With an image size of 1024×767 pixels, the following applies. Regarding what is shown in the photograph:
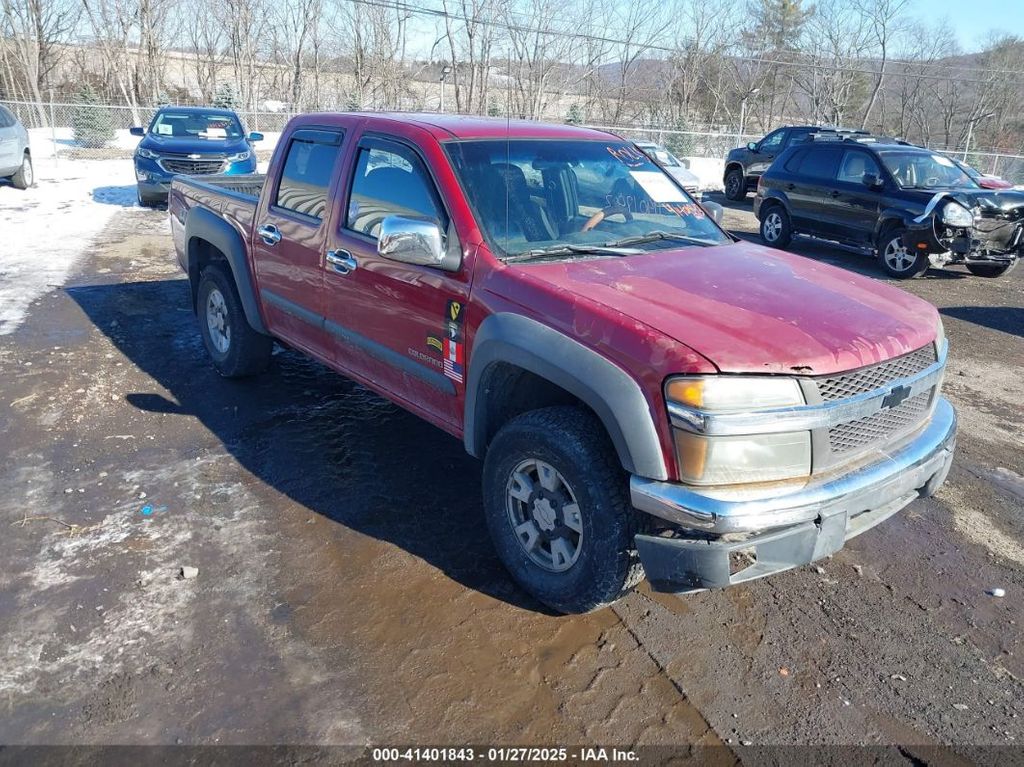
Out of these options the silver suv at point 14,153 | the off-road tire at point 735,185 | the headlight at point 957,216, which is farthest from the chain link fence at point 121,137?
the headlight at point 957,216

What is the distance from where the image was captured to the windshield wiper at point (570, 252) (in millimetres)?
3441

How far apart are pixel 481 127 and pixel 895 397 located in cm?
235

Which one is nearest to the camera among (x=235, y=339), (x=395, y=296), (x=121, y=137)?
(x=395, y=296)

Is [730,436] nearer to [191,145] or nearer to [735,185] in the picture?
[191,145]

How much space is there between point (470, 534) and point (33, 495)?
234cm

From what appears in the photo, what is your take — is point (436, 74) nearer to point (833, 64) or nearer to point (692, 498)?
point (833, 64)

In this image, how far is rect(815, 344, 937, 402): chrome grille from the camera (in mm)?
2770

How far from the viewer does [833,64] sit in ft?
140

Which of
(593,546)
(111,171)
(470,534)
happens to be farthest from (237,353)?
(111,171)

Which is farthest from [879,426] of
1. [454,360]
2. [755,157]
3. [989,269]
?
[755,157]

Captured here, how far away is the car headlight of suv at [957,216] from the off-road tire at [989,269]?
107cm

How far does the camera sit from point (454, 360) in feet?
11.7

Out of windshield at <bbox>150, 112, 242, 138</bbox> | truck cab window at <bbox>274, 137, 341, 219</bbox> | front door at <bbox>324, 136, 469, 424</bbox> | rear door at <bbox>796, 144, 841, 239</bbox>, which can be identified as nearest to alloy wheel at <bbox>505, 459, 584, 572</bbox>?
front door at <bbox>324, 136, 469, 424</bbox>

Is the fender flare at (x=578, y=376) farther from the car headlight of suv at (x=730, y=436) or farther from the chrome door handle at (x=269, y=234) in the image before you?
the chrome door handle at (x=269, y=234)
